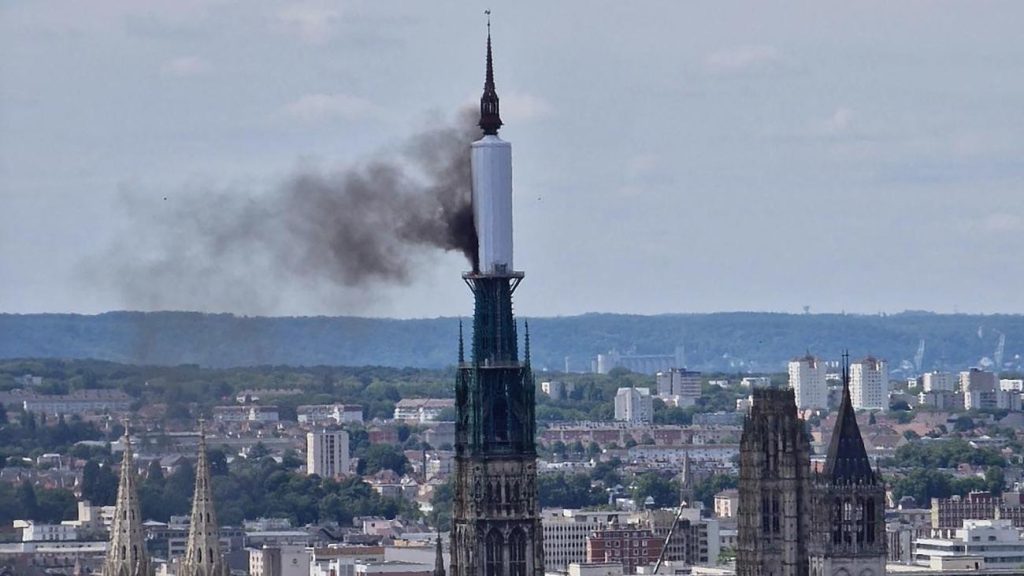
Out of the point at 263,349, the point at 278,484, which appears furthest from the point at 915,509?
the point at 263,349

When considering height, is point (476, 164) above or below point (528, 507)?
above

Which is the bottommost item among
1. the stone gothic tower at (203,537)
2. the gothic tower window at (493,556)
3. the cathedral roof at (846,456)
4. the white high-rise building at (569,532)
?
the gothic tower window at (493,556)

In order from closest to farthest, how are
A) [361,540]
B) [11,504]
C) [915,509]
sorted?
[11,504] → [361,540] → [915,509]

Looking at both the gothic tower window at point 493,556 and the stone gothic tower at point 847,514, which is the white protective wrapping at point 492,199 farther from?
the stone gothic tower at point 847,514

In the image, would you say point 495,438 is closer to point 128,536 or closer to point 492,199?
point 492,199

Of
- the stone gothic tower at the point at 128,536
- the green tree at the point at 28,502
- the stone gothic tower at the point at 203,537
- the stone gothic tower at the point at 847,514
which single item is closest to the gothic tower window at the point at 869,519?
the stone gothic tower at the point at 847,514

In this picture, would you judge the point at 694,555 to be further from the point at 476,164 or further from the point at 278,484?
the point at 476,164
